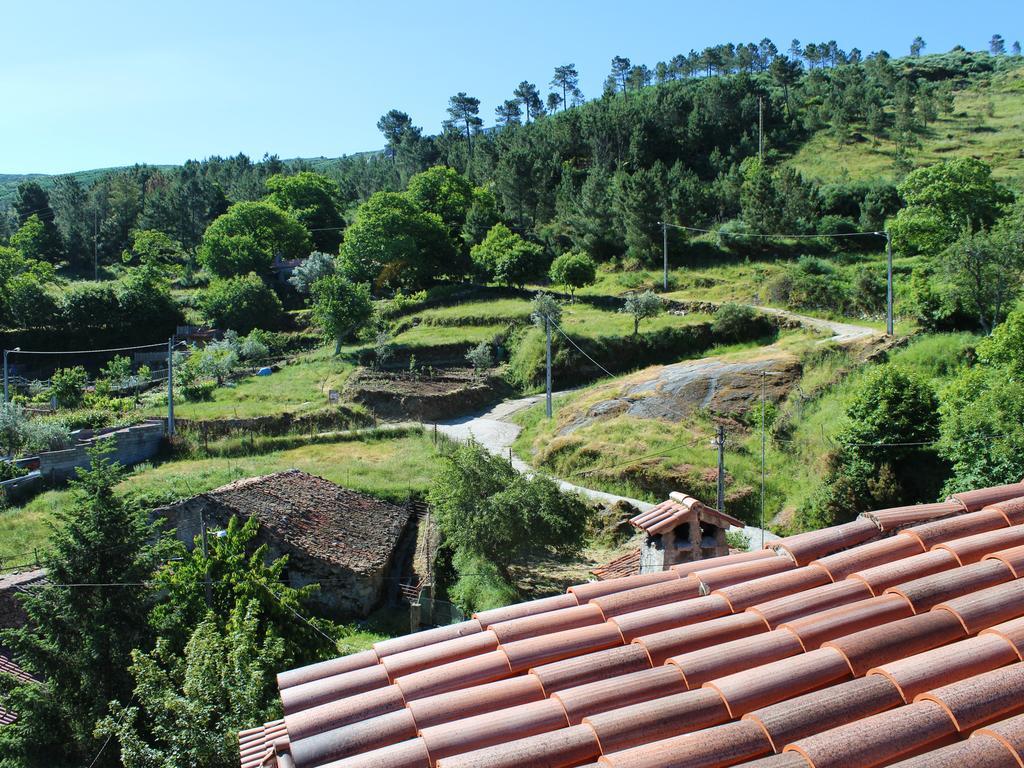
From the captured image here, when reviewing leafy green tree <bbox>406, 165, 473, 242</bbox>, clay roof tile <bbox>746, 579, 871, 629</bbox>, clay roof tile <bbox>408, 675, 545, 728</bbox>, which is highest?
leafy green tree <bbox>406, 165, 473, 242</bbox>

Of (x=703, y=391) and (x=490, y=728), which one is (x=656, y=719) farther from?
(x=703, y=391)

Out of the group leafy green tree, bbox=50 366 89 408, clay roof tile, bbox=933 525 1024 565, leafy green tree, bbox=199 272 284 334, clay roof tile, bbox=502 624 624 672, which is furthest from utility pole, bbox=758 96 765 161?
clay roof tile, bbox=502 624 624 672

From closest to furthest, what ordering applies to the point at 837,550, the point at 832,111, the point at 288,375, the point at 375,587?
the point at 837,550 → the point at 375,587 → the point at 288,375 → the point at 832,111

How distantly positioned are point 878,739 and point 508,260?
4992cm

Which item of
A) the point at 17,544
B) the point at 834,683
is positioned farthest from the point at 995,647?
the point at 17,544

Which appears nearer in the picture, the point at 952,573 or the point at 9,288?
the point at 952,573

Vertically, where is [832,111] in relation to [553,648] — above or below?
above

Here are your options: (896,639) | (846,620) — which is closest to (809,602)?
(846,620)

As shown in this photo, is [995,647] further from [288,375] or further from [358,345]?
[358,345]

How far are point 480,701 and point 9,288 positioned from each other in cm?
6199

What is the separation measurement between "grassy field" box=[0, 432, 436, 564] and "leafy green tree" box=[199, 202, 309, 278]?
3557 cm

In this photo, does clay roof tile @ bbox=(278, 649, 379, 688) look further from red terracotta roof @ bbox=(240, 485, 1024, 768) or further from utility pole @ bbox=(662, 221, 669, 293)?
utility pole @ bbox=(662, 221, 669, 293)

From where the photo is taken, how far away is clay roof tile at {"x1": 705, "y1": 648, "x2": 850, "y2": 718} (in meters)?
3.71

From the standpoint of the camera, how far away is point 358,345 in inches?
1845
